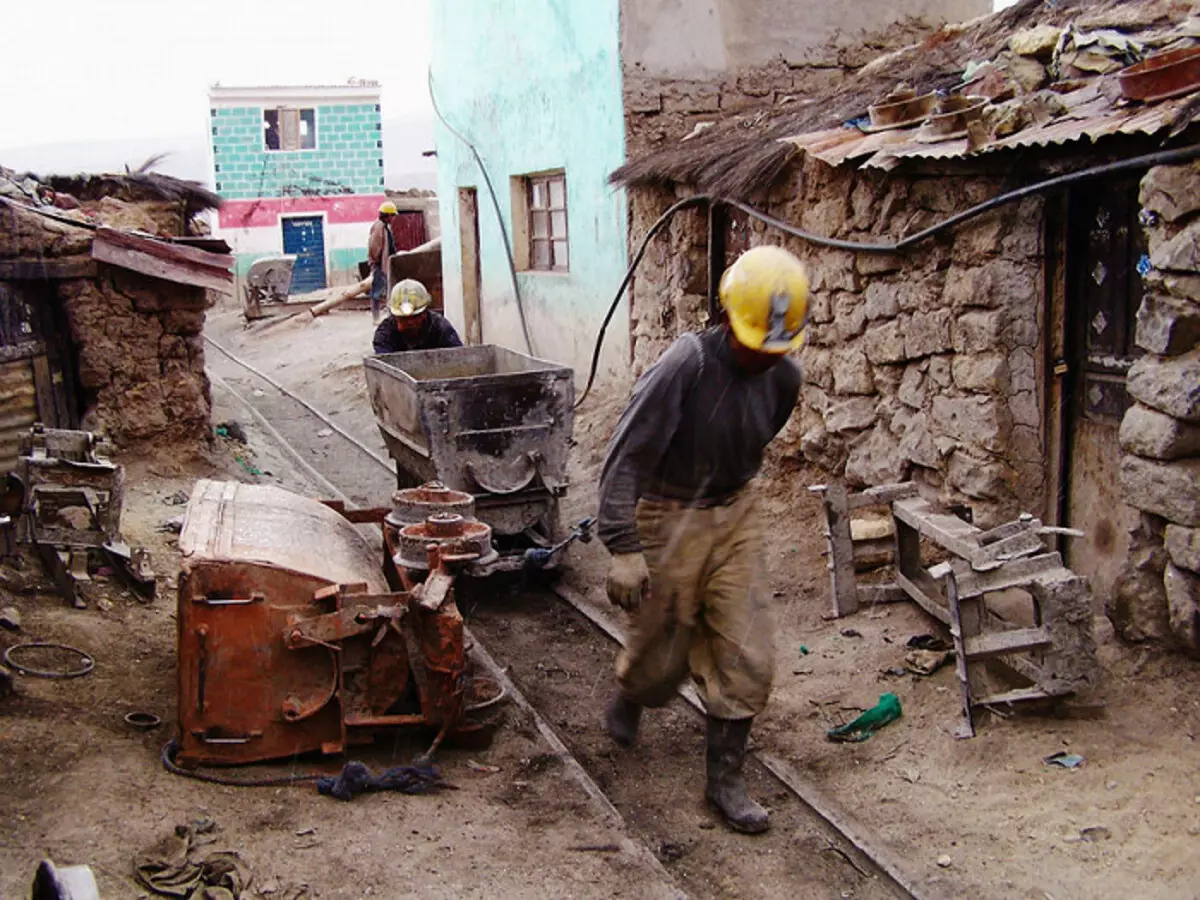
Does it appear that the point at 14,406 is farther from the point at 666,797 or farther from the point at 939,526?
the point at 939,526

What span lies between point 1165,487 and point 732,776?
7.31 feet

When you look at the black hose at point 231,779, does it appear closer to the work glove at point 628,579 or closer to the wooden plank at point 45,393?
the work glove at point 628,579

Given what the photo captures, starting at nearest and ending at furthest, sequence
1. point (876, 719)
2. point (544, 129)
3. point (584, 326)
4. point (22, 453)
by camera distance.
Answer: point (876, 719), point (22, 453), point (584, 326), point (544, 129)

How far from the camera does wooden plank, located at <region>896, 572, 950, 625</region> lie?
6.29 m

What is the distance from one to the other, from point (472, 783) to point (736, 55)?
29.0 ft

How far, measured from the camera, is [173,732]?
5.64 m

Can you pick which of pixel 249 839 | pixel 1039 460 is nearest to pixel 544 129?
pixel 1039 460

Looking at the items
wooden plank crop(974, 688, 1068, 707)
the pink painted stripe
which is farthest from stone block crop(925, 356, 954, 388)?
the pink painted stripe

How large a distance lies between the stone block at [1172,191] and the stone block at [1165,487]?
3.42 ft

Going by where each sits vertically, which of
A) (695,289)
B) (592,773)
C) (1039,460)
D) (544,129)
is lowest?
(592,773)

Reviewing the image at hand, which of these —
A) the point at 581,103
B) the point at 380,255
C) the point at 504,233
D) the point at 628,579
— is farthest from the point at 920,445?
the point at 380,255

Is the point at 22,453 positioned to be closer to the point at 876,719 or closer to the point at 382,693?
the point at 382,693

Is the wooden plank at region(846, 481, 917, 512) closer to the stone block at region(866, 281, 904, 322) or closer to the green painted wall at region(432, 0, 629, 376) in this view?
the stone block at region(866, 281, 904, 322)

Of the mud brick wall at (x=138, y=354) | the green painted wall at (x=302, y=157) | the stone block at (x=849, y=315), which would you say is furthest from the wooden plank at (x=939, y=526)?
the green painted wall at (x=302, y=157)
